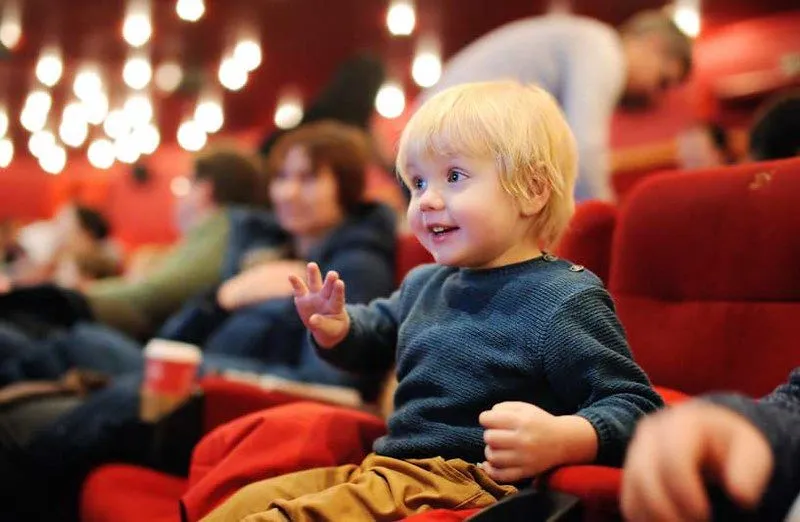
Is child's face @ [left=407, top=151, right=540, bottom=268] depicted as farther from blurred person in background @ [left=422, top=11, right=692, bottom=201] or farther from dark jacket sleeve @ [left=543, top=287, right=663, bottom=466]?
blurred person in background @ [left=422, top=11, right=692, bottom=201]

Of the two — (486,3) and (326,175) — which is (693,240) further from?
(486,3)

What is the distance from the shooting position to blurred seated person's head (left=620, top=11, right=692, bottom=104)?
262 centimetres

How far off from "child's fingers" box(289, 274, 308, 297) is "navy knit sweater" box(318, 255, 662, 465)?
0.54ft

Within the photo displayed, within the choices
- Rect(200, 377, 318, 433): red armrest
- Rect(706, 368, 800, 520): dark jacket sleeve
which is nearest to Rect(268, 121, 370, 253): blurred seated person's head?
Rect(200, 377, 318, 433): red armrest

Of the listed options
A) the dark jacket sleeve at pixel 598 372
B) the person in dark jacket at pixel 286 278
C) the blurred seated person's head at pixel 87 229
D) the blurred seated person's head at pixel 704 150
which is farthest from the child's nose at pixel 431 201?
the blurred seated person's head at pixel 87 229

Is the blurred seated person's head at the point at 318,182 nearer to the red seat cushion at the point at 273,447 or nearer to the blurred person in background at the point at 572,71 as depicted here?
the blurred person in background at the point at 572,71

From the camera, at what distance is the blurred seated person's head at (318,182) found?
2213mm

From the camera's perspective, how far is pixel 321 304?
125 centimetres

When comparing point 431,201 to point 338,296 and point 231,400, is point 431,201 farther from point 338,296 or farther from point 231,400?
point 231,400

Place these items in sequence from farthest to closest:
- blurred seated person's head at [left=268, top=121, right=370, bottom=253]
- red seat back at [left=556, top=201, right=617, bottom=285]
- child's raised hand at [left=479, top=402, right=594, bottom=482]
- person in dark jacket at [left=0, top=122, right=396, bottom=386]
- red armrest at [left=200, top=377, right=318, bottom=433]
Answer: blurred seated person's head at [left=268, top=121, right=370, bottom=253] < person in dark jacket at [left=0, top=122, right=396, bottom=386] < red armrest at [left=200, top=377, right=318, bottom=433] < red seat back at [left=556, top=201, right=617, bottom=285] < child's raised hand at [left=479, top=402, right=594, bottom=482]

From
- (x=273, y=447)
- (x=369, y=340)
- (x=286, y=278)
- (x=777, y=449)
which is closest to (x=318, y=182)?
(x=286, y=278)

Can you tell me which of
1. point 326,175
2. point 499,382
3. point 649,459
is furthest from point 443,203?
point 326,175

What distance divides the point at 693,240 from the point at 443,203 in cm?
48

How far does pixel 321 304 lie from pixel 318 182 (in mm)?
987
